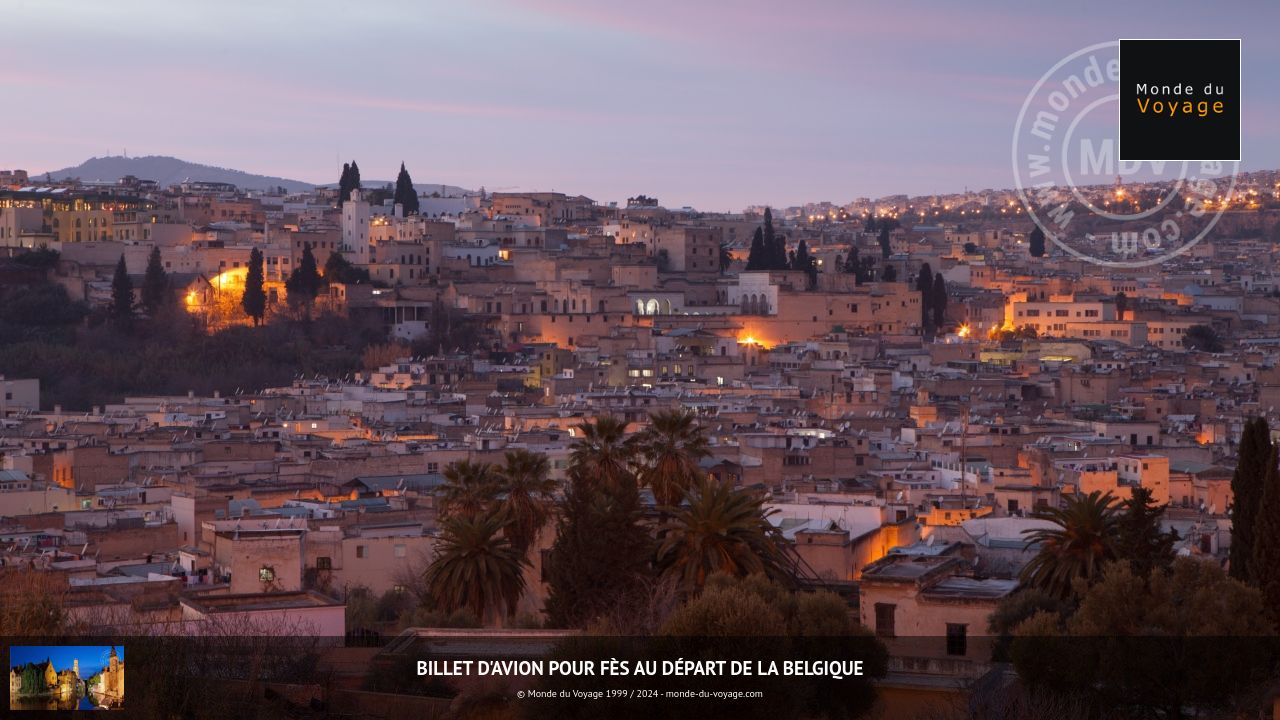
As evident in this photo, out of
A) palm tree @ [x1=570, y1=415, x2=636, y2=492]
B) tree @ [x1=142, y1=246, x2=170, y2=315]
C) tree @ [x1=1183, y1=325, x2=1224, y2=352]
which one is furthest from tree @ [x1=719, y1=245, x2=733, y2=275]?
palm tree @ [x1=570, y1=415, x2=636, y2=492]

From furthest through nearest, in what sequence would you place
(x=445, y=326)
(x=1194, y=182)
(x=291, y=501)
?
1. (x=1194, y=182)
2. (x=445, y=326)
3. (x=291, y=501)

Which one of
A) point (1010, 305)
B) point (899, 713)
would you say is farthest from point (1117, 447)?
point (1010, 305)

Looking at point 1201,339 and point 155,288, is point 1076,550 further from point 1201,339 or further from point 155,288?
point 1201,339

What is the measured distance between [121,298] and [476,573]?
33.0 metres

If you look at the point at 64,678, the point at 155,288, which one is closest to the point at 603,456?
the point at 64,678

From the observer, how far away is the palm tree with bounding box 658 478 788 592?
1503 centimetres

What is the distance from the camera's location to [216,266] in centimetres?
5172

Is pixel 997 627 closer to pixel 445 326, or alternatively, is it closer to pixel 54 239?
pixel 445 326

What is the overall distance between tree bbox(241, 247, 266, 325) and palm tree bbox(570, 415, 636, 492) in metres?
30.5

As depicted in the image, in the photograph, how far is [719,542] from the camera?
596 inches

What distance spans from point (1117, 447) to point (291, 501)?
12145 millimetres

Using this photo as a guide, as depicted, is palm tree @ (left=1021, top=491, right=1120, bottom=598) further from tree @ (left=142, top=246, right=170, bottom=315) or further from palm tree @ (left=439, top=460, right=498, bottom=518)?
tree @ (left=142, top=246, right=170, bottom=315)

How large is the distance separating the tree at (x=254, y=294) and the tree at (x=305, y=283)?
0.90 meters

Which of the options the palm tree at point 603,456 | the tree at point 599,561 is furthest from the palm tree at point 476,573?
the palm tree at point 603,456
